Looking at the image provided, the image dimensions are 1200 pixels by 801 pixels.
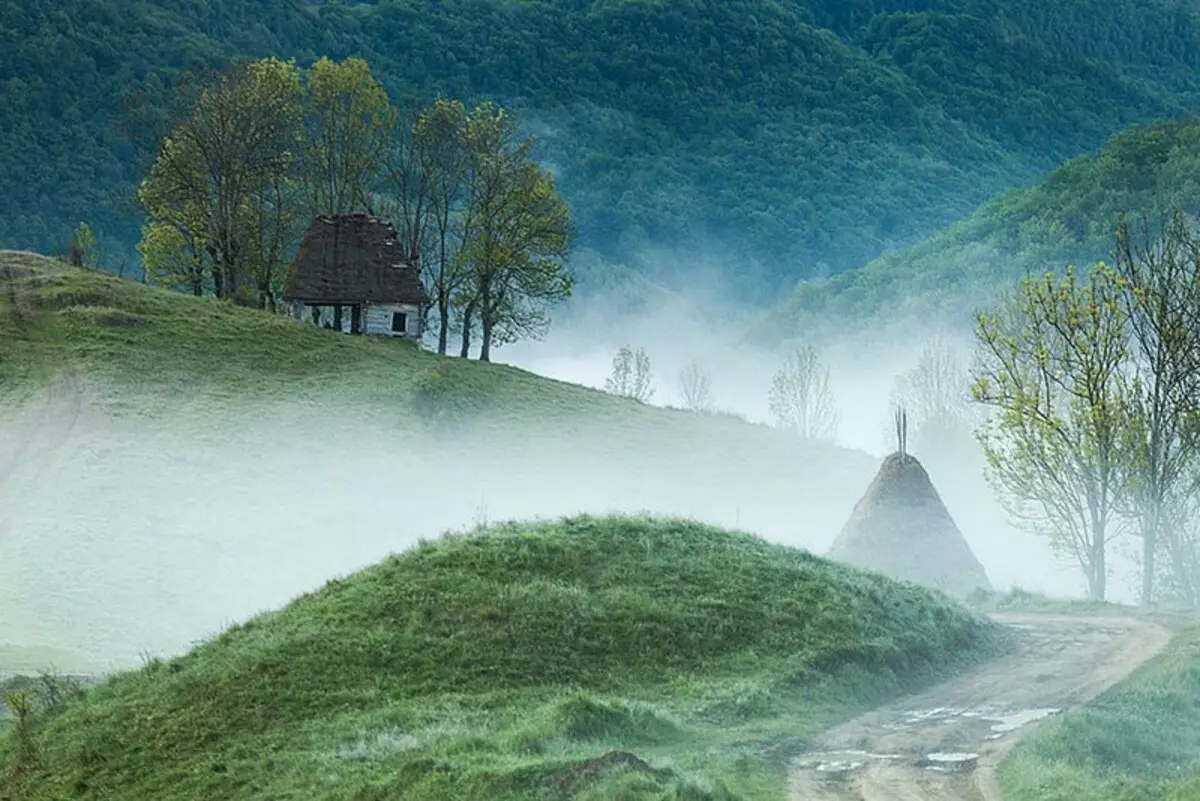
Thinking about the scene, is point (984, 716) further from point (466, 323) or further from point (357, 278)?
point (466, 323)

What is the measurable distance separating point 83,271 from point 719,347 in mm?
93834

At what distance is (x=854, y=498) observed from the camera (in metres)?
71.1

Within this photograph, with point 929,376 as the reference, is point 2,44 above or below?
above

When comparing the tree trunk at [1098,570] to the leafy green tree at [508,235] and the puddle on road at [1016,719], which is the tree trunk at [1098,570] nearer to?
the puddle on road at [1016,719]

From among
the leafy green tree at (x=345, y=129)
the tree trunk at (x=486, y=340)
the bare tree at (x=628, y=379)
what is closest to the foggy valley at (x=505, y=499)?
the leafy green tree at (x=345, y=129)

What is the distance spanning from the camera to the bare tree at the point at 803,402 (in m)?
116

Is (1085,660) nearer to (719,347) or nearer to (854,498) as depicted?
(854,498)

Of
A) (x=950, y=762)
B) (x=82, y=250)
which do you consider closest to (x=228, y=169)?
(x=82, y=250)

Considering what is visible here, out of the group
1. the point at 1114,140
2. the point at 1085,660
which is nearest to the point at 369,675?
the point at 1085,660

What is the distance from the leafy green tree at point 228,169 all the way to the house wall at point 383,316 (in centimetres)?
755

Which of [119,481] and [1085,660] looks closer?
[1085,660]

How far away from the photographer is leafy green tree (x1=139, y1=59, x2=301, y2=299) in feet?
252

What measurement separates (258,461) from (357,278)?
56.7ft

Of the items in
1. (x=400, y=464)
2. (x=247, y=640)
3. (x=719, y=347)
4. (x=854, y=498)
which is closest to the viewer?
(x=247, y=640)
